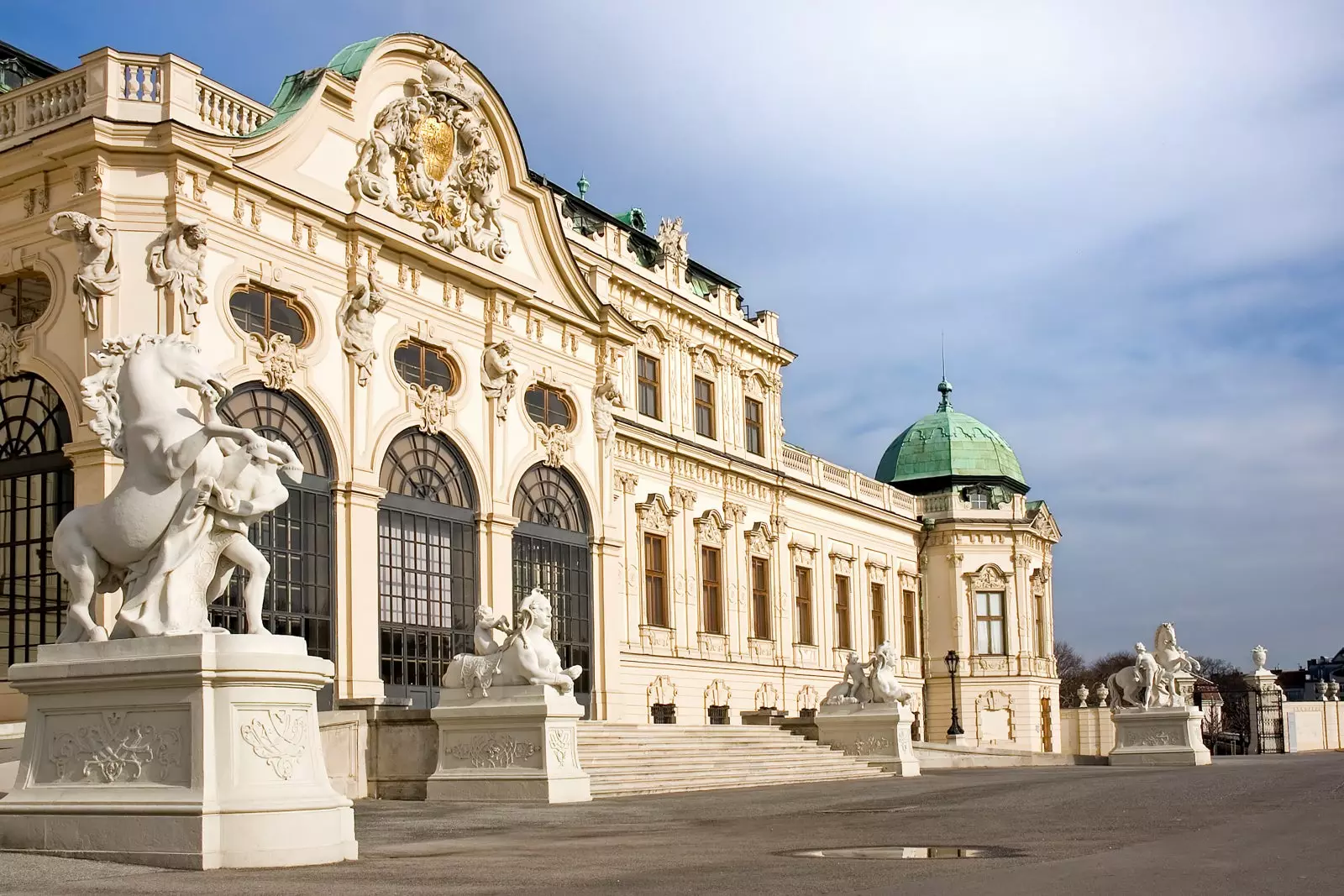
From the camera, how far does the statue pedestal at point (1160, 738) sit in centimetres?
3469

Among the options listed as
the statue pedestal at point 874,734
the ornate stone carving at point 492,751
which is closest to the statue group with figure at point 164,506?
the ornate stone carving at point 492,751

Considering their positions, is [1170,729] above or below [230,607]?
below

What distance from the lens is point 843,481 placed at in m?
52.4

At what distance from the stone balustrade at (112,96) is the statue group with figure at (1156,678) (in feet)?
73.0

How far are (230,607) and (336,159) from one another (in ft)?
26.4

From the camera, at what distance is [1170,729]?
3525 centimetres

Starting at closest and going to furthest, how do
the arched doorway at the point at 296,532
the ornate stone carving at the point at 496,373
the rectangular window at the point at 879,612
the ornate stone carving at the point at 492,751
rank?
the ornate stone carving at the point at 492,751, the arched doorway at the point at 296,532, the ornate stone carving at the point at 496,373, the rectangular window at the point at 879,612

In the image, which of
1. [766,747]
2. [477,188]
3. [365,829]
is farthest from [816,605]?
[365,829]

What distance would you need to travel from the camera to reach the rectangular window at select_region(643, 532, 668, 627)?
133ft

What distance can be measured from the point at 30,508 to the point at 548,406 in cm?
1119

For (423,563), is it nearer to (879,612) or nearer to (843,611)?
(843,611)

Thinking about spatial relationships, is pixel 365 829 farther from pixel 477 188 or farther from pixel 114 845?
pixel 477 188

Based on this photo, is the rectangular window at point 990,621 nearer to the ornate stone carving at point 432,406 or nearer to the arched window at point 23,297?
the ornate stone carving at point 432,406

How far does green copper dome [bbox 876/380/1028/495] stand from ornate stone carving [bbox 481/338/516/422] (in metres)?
31.9
